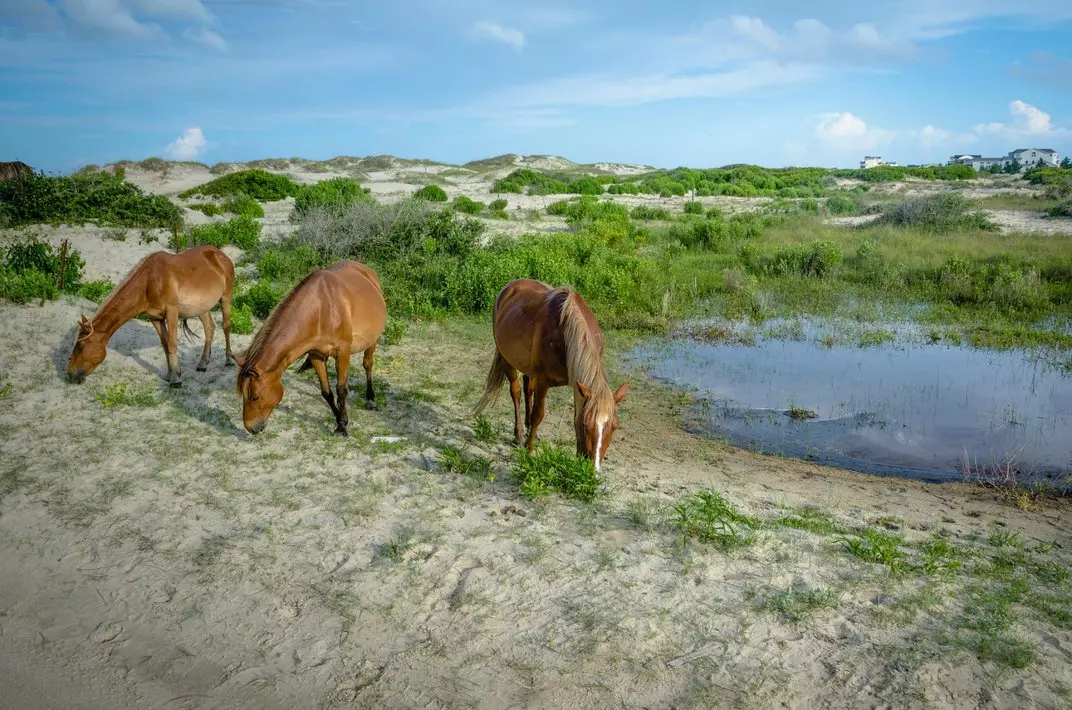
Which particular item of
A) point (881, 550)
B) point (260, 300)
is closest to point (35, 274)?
point (260, 300)

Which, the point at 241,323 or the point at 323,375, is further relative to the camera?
the point at 241,323

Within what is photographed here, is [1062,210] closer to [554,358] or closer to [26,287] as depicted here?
[554,358]

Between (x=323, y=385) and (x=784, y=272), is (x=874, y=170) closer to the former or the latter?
(x=784, y=272)

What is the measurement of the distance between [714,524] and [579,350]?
1.73m

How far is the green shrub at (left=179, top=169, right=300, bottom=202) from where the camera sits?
2679cm

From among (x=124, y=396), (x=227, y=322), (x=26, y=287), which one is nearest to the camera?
(x=124, y=396)

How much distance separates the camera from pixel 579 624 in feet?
13.1

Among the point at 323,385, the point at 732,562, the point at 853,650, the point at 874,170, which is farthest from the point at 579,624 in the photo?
the point at 874,170

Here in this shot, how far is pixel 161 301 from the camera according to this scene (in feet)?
25.8

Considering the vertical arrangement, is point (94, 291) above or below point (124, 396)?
above

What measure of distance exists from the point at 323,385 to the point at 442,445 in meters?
1.36

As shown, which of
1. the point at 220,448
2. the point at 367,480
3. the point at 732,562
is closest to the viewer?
the point at 732,562

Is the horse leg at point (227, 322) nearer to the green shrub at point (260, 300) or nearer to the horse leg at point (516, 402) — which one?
the green shrub at point (260, 300)

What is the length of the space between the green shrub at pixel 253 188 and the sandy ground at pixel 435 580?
70.1 feet
